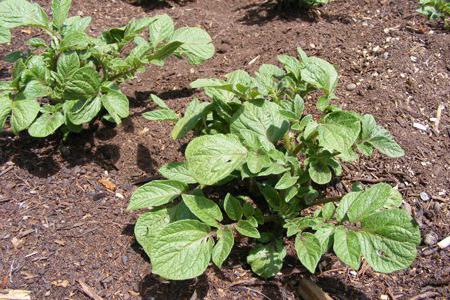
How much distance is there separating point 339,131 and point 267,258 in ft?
2.05

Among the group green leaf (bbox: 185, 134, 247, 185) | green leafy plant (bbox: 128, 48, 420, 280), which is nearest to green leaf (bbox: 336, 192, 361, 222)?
green leafy plant (bbox: 128, 48, 420, 280)

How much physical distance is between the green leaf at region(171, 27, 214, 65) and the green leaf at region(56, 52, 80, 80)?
0.61m

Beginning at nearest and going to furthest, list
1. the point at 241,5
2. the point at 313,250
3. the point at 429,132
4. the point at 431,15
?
the point at 313,250 → the point at 429,132 → the point at 431,15 → the point at 241,5

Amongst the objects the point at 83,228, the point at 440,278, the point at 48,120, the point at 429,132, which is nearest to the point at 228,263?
the point at 83,228

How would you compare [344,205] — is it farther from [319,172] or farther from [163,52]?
[163,52]

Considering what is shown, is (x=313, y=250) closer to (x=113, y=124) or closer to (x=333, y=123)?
(x=333, y=123)

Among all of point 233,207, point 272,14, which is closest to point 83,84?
point 233,207

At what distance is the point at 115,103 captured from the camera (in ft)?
7.66

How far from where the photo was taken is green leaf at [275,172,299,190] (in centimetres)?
198

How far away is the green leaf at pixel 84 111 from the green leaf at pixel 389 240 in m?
1.28

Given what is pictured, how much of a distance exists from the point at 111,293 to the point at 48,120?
0.89 m

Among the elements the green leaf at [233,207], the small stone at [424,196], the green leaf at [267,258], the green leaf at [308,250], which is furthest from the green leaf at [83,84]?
the small stone at [424,196]

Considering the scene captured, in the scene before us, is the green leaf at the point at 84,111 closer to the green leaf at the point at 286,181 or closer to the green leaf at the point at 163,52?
the green leaf at the point at 163,52

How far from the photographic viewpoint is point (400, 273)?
216cm
